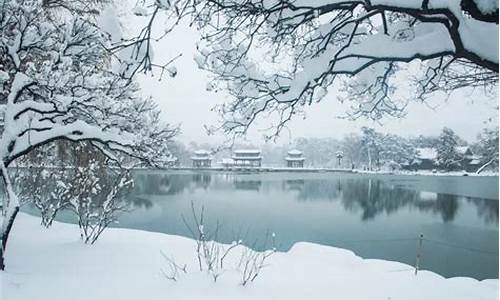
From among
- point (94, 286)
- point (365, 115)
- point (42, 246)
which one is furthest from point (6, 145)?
point (365, 115)

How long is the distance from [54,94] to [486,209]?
2979 cm

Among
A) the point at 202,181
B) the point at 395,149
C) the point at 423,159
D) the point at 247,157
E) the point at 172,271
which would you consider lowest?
the point at 202,181

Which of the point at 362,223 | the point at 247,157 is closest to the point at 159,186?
the point at 362,223

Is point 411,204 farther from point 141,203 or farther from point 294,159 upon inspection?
point 294,159

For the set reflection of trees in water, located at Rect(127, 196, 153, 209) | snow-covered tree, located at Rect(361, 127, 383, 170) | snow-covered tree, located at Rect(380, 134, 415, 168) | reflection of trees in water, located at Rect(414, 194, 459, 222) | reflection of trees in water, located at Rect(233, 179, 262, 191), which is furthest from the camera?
snow-covered tree, located at Rect(361, 127, 383, 170)

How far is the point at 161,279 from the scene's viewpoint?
18.2 ft

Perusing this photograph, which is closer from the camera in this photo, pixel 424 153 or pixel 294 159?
pixel 424 153

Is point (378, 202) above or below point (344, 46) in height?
below

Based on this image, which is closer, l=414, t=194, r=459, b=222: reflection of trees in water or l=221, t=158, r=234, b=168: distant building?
l=414, t=194, r=459, b=222: reflection of trees in water

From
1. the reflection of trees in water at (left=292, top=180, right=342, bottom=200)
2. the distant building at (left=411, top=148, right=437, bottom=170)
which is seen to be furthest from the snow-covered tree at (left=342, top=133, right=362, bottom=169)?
the reflection of trees in water at (left=292, top=180, right=342, bottom=200)

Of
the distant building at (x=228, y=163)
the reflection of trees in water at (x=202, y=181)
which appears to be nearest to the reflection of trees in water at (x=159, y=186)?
the reflection of trees in water at (x=202, y=181)

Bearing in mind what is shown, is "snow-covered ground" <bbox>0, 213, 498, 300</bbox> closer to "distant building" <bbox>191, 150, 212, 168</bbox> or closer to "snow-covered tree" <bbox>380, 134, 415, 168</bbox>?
"snow-covered tree" <bbox>380, 134, 415, 168</bbox>

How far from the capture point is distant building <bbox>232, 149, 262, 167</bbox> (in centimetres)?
8700

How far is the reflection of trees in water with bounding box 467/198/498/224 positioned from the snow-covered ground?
18386 millimetres
